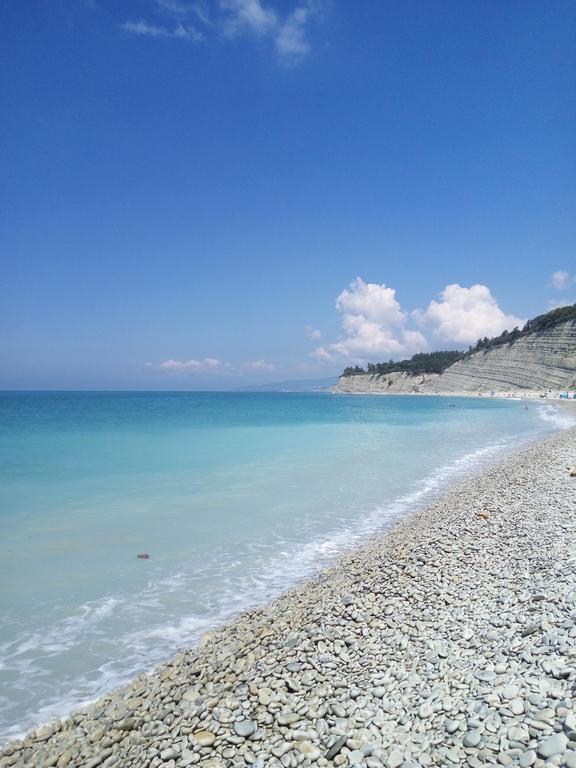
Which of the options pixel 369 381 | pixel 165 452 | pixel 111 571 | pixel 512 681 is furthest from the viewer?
pixel 369 381

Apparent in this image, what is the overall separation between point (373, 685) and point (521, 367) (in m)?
103

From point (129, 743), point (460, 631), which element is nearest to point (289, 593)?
point (460, 631)

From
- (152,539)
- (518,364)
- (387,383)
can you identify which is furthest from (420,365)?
(152,539)

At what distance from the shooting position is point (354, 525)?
11.5 meters

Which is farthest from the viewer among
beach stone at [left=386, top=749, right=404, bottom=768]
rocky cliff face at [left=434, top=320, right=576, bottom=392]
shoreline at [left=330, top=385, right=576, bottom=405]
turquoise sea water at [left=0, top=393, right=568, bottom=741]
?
rocky cliff face at [left=434, top=320, right=576, bottom=392]

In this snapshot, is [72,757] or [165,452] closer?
[72,757]

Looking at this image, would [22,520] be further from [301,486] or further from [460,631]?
[460,631]

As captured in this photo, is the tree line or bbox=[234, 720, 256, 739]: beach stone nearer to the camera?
bbox=[234, 720, 256, 739]: beach stone

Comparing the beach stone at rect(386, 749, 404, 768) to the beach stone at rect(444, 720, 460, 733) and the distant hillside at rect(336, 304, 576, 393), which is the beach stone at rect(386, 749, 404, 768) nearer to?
the beach stone at rect(444, 720, 460, 733)

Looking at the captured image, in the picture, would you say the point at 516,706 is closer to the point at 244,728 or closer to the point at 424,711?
the point at 424,711

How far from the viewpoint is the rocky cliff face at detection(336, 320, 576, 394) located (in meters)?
83.9

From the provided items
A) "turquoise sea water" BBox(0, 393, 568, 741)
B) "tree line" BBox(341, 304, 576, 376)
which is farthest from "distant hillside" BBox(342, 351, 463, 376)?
"turquoise sea water" BBox(0, 393, 568, 741)

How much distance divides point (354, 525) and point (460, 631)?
655 cm

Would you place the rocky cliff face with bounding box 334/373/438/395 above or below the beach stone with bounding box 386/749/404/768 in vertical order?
above
